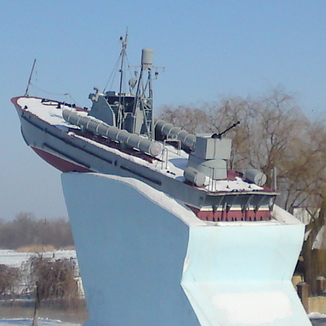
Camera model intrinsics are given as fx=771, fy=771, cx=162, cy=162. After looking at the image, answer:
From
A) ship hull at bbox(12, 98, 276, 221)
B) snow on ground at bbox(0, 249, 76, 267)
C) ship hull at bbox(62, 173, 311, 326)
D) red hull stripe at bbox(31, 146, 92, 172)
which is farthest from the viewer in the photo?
snow on ground at bbox(0, 249, 76, 267)

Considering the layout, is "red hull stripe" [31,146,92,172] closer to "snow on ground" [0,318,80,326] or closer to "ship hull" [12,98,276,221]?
"ship hull" [12,98,276,221]

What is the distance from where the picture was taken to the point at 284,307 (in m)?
24.3

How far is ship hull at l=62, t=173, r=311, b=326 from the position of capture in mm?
22906

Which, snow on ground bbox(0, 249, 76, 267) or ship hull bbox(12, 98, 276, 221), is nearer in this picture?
ship hull bbox(12, 98, 276, 221)

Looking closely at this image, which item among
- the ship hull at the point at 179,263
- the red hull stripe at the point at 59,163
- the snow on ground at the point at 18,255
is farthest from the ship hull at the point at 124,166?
A: the snow on ground at the point at 18,255

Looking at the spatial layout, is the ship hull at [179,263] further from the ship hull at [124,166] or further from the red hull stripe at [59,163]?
the red hull stripe at [59,163]

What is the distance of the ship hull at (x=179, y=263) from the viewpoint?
22.9 metres

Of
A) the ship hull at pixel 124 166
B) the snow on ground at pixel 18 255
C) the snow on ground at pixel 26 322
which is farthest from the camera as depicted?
the snow on ground at pixel 18 255

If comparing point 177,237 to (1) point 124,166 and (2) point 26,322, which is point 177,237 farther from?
(2) point 26,322

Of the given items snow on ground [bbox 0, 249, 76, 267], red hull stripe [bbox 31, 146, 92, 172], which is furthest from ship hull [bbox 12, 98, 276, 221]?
snow on ground [bbox 0, 249, 76, 267]

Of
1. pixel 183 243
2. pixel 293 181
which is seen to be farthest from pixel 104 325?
pixel 293 181

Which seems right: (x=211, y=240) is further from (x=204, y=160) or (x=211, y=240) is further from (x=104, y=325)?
(x=104, y=325)

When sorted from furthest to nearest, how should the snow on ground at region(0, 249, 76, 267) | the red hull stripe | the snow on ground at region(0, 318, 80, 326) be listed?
1. the snow on ground at region(0, 249, 76, 267)
2. the snow on ground at region(0, 318, 80, 326)
3. the red hull stripe

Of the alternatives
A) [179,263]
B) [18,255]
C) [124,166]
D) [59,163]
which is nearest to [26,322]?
[59,163]
